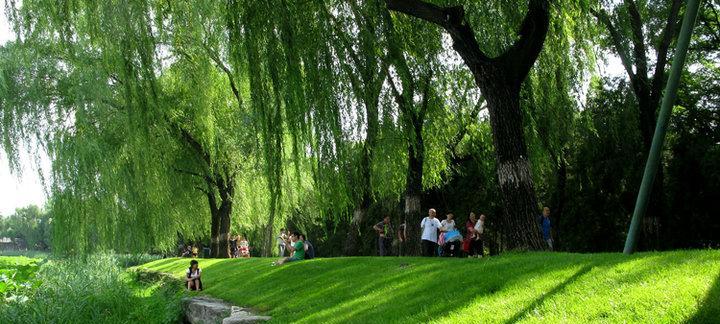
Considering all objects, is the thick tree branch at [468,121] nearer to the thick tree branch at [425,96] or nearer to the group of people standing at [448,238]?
the group of people standing at [448,238]

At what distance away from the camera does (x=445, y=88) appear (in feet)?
41.4

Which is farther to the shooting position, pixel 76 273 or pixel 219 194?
pixel 219 194

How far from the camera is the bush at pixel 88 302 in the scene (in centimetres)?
1138

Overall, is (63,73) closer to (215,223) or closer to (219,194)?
(219,194)

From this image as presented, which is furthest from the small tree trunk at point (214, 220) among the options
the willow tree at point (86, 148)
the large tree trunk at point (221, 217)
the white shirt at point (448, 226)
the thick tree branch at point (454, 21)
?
the thick tree branch at point (454, 21)

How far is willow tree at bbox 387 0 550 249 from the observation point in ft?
28.4

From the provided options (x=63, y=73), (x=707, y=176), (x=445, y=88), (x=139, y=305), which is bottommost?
(x=139, y=305)

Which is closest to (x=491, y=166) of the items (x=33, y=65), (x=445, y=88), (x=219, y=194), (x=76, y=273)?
(x=445, y=88)

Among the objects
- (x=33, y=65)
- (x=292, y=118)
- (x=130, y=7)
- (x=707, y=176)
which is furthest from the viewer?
(x=707, y=176)

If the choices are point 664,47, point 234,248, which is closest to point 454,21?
point 664,47

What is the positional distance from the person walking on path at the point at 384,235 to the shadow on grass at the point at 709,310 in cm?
1350

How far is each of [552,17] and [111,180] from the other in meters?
9.81

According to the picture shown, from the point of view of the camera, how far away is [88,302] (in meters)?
11.9

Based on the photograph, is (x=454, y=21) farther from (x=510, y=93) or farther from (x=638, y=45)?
(x=638, y=45)
